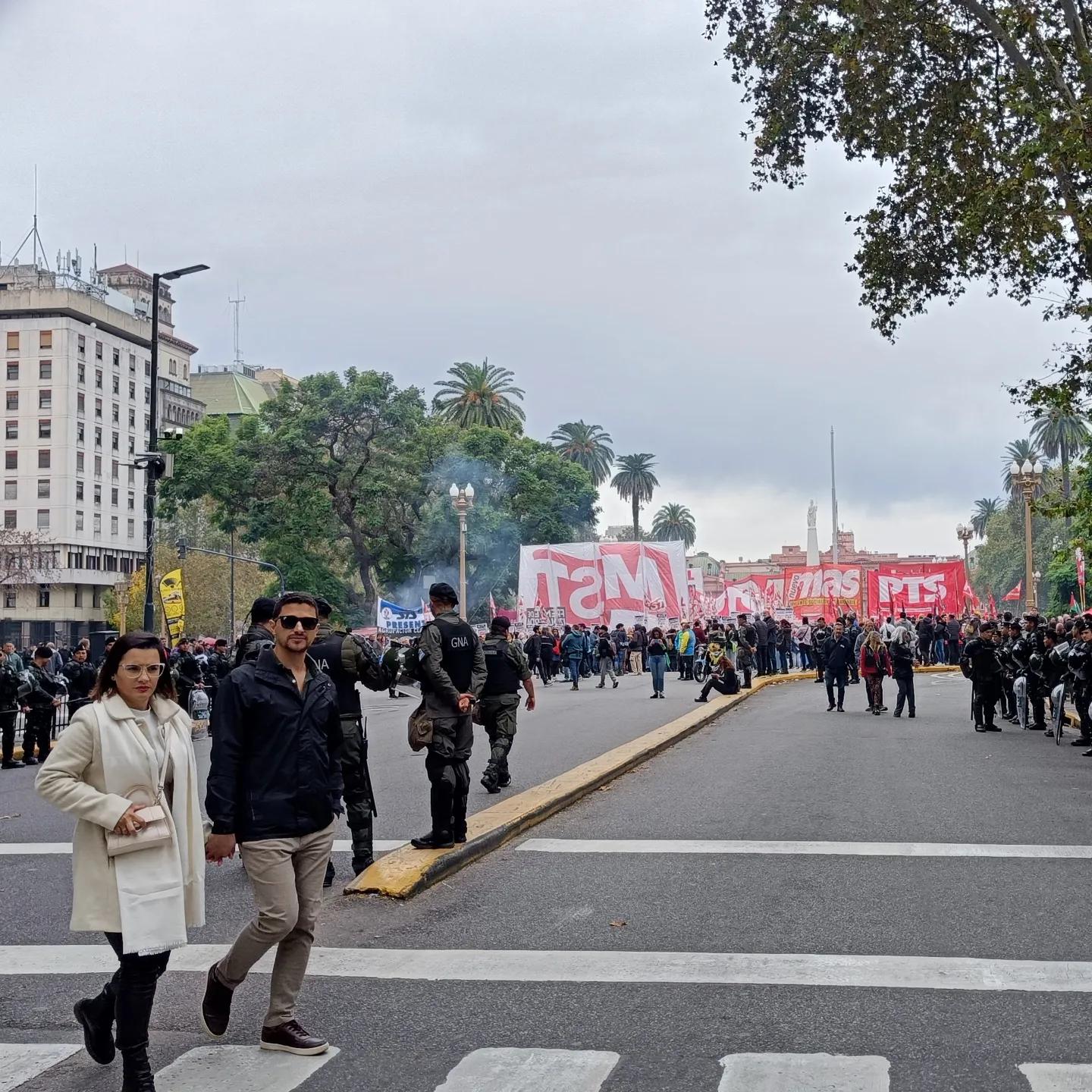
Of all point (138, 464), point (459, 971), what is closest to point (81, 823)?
point (459, 971)

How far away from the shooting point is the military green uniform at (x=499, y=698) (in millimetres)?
13133

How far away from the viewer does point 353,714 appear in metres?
9.02

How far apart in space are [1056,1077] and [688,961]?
84.4 inches

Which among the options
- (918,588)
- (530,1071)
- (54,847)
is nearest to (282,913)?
(530,1071)

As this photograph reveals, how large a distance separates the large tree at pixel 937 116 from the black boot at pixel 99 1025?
42.3 feet

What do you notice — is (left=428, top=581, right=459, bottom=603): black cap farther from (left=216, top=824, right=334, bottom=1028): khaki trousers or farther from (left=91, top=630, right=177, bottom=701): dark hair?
(left=91, top=630, right=177, bottom=701): dark hair

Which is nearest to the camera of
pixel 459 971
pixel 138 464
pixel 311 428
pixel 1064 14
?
pixel 459 971

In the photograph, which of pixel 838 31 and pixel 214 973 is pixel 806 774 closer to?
pixel 838 31

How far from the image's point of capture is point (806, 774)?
1455cm

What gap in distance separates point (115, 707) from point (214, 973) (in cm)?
134

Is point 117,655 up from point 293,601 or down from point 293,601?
down

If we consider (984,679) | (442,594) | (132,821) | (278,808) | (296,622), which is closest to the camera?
(132,821)

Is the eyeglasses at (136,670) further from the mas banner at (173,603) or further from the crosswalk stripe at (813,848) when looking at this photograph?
the mas banner at (173,603)

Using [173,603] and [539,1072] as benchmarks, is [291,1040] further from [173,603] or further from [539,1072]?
[173,603]
